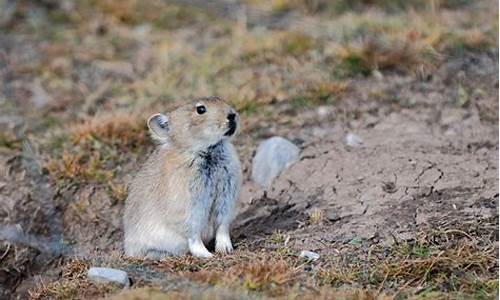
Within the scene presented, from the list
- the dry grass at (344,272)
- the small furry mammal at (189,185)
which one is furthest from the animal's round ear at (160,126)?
the dry grass at (344,272)

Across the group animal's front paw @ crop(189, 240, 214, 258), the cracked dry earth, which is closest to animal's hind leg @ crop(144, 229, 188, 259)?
animal's front paw @ crop(189, 240, 214, 258)

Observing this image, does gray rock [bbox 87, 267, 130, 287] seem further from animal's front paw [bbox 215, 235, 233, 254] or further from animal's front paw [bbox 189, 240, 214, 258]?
animal's front paw [bbox 215, 235, 233, 254]

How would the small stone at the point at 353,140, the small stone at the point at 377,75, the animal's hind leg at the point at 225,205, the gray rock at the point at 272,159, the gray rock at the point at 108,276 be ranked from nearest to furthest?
Answer: the gray rock at the point at 108,276
the animal's hind leg at the point at 225,205
the gray rock at the point at 272,159
the small stone at the point at 353,140
the small stone at the point at 377,75

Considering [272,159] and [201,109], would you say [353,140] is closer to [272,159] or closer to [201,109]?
[272,159]

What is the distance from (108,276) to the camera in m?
5.49

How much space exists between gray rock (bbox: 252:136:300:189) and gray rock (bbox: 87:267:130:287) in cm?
215

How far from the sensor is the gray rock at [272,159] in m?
7.54

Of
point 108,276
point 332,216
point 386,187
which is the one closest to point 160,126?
point 332,216

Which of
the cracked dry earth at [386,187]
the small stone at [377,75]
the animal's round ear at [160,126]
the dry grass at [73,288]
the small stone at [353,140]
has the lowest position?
the cracked dry earth at [386,187]

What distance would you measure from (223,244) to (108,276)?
0.98 meters

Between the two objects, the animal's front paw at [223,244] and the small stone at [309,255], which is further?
the animal's front paw at [223,244]

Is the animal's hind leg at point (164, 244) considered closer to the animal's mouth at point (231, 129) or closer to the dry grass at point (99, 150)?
the animal's mouth at point (231, 129)

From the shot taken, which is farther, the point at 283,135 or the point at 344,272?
the point at 283,135

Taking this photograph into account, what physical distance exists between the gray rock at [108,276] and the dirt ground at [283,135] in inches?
1.9
